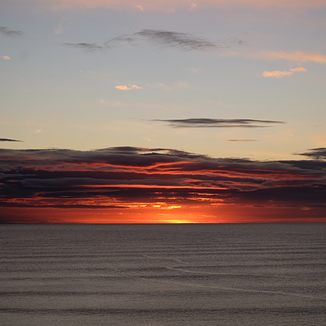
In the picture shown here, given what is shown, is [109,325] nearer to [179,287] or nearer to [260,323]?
[260,323]

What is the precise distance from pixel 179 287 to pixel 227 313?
1039 centimetres

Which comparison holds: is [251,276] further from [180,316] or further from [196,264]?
[180,316]

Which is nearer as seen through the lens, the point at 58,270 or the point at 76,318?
the point at 76,318

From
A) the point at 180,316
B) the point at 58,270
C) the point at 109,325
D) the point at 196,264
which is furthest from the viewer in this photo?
the point at 196,264

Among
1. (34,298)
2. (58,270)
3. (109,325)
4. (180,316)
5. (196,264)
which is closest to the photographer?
(109,325)

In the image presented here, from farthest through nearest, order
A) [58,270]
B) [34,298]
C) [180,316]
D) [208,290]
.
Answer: [58,270]
[208,290]
[34,298]
[180,316]

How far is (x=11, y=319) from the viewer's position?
26.1 metres

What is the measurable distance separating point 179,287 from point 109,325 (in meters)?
13.8

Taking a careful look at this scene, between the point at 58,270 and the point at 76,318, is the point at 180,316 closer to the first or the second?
the point at 76,318

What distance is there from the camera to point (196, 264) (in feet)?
192

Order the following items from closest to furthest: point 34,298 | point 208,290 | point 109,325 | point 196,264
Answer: point 109,325 < point 34,298 < point 208,290 < point 196,264

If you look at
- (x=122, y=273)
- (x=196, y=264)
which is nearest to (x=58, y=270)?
(x=122, y=273)

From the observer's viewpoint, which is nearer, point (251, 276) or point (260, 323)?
point (260, 323)

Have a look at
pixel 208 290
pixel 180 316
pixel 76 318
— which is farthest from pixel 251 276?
pixel 76 318
